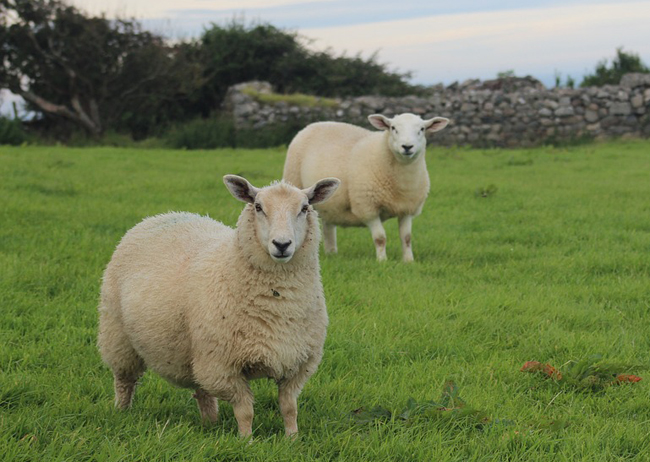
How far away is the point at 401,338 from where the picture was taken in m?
4.81

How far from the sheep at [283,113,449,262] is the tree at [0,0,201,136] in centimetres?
1698

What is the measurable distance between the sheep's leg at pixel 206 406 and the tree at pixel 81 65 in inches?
828

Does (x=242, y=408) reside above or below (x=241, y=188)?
below

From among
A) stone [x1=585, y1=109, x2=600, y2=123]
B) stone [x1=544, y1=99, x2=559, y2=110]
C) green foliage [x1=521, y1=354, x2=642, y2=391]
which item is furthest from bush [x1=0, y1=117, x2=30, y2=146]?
green foliage [x1=521, y1=354, x2=642, y2=391]

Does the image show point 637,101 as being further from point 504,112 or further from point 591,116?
point 504,112

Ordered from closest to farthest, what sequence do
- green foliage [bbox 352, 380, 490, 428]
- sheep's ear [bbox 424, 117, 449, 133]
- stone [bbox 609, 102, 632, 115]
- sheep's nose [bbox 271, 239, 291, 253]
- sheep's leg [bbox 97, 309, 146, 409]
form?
sheep's nose [bbox 271, 239, 291, 253], green foliage [bbox 352, 380, 490, 428], sheep's leg [bbox 97, 309, 146, 409], sheep's ear [bbox 424, 117, 449, 133], stone [bbox 609, 102, 632, 115]

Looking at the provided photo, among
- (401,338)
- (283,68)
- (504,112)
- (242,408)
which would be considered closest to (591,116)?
(504,112)

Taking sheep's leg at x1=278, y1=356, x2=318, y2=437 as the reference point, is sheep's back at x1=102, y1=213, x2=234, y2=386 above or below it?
above

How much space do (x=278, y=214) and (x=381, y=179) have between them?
4.17 meters

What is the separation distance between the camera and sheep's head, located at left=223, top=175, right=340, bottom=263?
3.11 metres

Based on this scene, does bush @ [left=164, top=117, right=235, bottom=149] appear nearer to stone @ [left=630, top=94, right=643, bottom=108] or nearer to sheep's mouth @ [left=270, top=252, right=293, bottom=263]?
stone @ [left=630, top=94, right=643, bottom=108]

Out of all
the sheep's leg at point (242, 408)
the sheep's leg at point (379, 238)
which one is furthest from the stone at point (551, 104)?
the sheep's leg at point (242, 408)

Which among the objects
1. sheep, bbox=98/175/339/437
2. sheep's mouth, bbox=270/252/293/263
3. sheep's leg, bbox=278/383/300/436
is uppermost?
sheep's mouth, bbox=270/252/293/263

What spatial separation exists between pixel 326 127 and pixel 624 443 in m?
5.55
